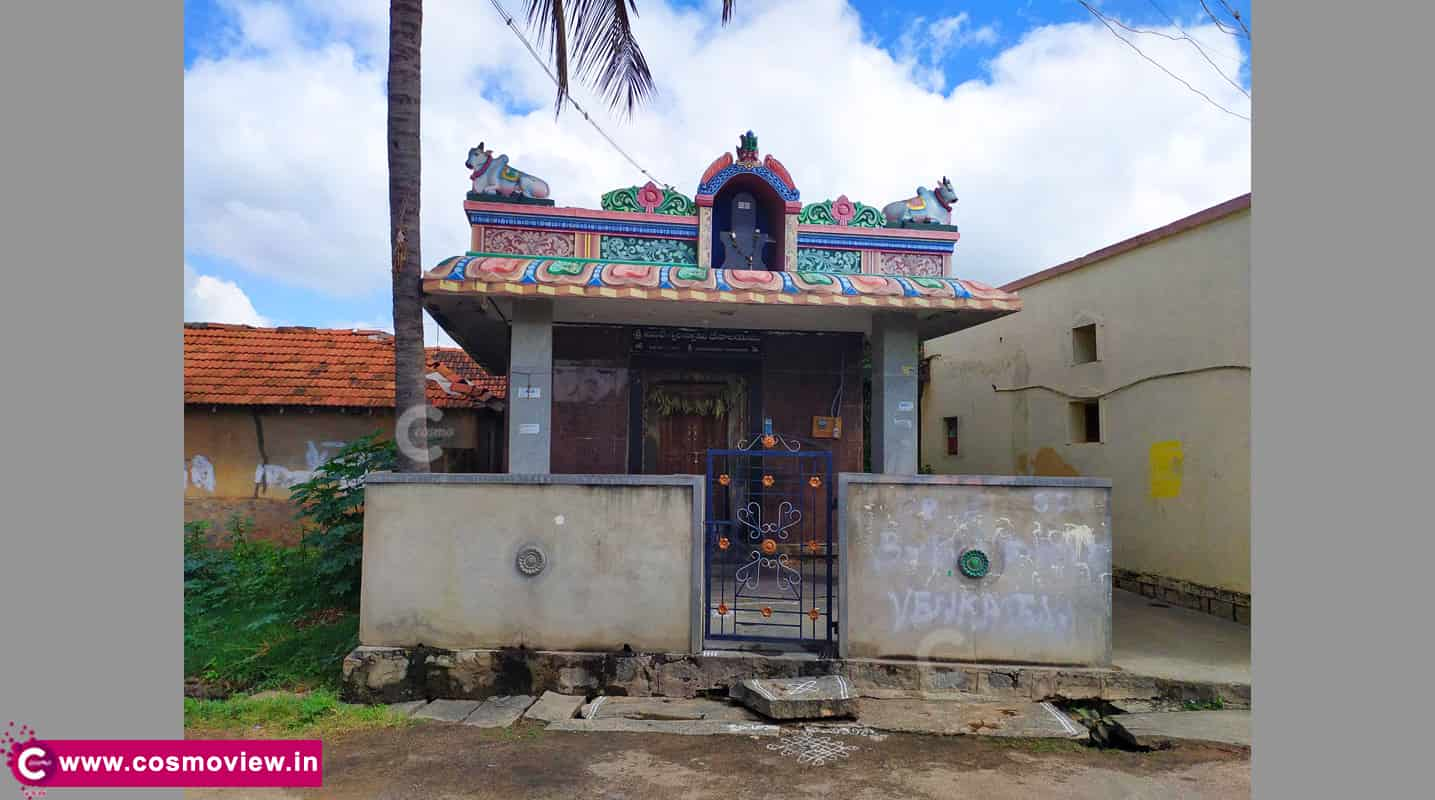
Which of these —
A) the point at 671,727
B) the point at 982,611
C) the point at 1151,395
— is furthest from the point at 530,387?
the point at 1151,395

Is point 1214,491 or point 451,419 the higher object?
point 451,419

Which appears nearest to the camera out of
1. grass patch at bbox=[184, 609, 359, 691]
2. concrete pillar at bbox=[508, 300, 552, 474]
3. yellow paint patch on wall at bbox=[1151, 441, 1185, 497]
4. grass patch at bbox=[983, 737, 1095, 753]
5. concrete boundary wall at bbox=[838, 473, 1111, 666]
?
grass patch at bbox=[983, 737, 1095, 753]

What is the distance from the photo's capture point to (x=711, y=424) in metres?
10.5

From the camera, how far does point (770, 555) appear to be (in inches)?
258

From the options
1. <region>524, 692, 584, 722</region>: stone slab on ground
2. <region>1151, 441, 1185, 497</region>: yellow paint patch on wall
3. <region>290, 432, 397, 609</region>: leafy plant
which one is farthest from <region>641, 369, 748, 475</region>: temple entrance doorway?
<region>1151, 441, 1185, 497</region>: yellow paint patch on wall

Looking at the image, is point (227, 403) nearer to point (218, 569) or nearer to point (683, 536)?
point (218, 569)

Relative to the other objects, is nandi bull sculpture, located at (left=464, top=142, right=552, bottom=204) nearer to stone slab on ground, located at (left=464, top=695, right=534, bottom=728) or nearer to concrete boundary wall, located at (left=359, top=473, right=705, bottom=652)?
concrete boundary wall, located at (left=359, top=473, right=705, bottom=652)

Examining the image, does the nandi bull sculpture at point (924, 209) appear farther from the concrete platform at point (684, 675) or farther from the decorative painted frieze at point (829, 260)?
the concrete platform at point (684, 675)

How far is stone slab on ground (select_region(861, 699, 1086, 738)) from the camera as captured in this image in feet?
17.8

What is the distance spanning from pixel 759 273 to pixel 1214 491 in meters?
5.52

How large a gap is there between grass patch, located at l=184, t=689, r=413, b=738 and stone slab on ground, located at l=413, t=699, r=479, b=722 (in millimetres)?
155

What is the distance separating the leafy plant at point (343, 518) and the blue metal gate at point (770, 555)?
11.8 ft

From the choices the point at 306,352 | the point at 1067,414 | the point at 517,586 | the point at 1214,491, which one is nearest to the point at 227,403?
the point at 306,352

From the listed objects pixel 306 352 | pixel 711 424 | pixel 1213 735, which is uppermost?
pixel 306 352
